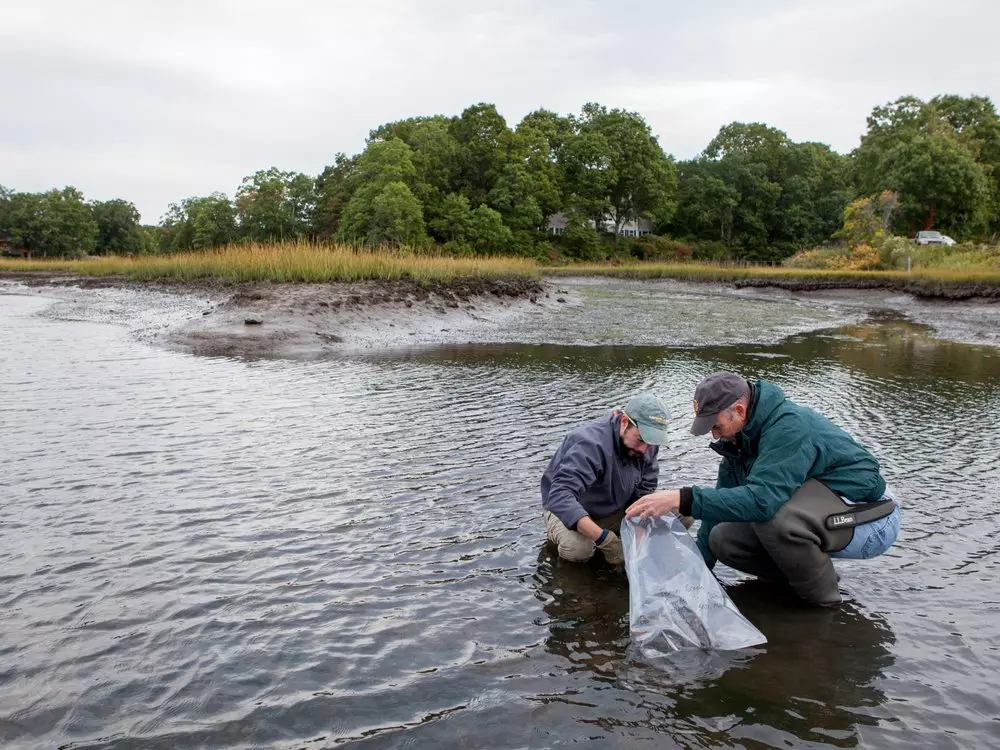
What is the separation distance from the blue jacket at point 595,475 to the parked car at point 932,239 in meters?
53.4

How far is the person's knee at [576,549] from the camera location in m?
5.41

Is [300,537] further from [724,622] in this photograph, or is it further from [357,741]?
[724,622]

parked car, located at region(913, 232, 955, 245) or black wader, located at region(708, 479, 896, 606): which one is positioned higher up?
parked car, located at region(913, 232, 955, 245)

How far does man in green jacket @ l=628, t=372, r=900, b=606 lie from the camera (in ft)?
14.7

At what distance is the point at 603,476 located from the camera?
5.37 metres

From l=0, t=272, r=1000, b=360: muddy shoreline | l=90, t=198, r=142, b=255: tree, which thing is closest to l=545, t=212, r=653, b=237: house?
l=0, t=272, r=1000, b=360: muddy shoreline

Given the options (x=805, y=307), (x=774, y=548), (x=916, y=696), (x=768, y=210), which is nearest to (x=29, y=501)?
(x=774, y=548)

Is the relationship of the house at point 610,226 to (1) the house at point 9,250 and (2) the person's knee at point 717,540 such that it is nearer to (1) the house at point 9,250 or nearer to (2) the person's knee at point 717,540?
(1) the house at point 9,250

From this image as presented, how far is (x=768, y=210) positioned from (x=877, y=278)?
55.5 metres

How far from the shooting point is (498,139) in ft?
241

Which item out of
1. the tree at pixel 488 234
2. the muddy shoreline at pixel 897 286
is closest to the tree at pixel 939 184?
the muddy shoreline at pixel 897 286

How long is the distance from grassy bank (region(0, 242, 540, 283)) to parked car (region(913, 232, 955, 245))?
112 feet

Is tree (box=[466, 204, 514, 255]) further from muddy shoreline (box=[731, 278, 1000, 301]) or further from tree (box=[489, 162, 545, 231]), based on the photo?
A: muddy shoreline (box=[731, 278, 1000, 301])

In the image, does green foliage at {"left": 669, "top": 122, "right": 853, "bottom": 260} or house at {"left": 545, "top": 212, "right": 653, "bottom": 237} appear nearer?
house at {"left": 545, "top": 212, "right": 653, "bottom": 237}
